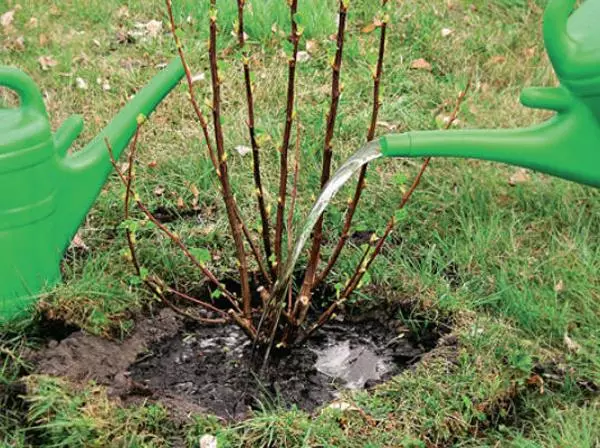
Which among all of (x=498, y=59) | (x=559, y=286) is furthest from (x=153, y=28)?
(x=559, y=286)

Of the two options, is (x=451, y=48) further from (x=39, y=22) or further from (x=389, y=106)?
(x=39, y=22)

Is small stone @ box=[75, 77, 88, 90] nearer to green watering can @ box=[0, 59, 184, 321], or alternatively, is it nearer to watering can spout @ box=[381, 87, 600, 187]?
green watering can @ box=[0, 59, 184, 321]

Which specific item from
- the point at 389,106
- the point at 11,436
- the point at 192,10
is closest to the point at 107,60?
the point at 192,10

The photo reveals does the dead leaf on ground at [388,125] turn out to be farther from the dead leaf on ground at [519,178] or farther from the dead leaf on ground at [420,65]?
the dead leaf on ground at [519,178]

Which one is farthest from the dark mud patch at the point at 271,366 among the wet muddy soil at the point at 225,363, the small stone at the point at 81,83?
the small stone at the point at 81,83

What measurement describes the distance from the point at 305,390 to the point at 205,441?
1.35ft

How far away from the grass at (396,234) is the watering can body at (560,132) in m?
0.33

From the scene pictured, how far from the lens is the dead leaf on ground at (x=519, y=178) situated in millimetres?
3510

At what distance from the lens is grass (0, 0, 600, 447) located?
8.13 ft

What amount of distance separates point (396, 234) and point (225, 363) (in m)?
0.84

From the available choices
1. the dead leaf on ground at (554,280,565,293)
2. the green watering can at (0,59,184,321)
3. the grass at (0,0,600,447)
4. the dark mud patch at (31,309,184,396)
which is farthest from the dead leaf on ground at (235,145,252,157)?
the dead leaf on ground at (554,280,565,293)

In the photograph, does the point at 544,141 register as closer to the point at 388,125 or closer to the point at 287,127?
the point at 287,127

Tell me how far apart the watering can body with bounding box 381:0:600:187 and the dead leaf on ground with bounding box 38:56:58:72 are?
2.38m

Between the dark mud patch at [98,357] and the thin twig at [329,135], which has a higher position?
the thin twig at [329,135]
